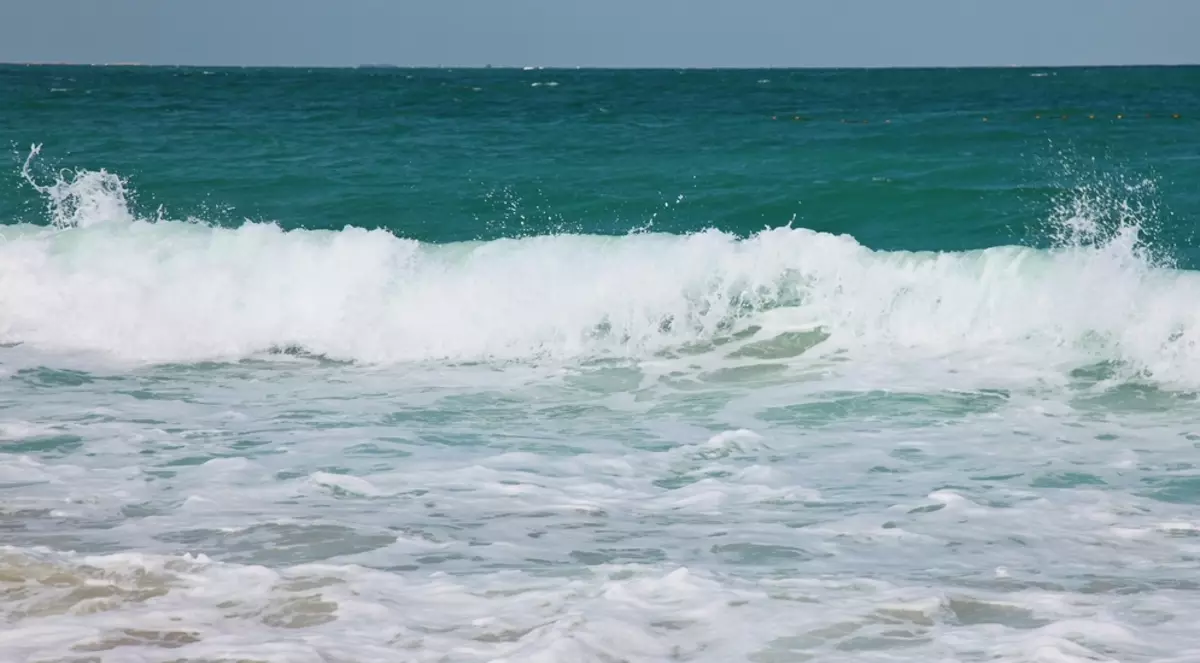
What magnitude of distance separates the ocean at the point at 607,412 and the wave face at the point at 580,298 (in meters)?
0.04

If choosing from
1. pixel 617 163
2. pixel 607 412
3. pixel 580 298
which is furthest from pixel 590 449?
pixel 617 163

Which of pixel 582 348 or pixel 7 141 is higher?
pixel 7 141

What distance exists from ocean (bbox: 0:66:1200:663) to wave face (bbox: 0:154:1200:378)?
4cm

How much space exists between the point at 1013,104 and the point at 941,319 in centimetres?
2872

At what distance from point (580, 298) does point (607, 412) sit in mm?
3264

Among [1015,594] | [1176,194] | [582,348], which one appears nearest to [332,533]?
[1015,594]

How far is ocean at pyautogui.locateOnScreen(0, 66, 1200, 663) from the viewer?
16.1 feet

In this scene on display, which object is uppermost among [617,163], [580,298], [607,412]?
[617,163]

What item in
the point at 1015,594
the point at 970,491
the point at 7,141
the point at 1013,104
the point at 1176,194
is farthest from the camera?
the point at 1013,104

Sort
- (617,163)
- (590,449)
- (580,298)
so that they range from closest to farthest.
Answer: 1. (590,449)
2. (580,298)
3. (617,163)

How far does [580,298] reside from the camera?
12.2m

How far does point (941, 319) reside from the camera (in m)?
11.5

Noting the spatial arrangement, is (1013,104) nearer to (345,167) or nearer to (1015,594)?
(345,167)

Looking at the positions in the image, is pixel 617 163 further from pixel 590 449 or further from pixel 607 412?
pixel 590 449
